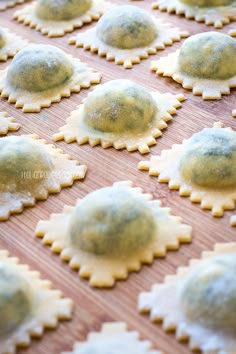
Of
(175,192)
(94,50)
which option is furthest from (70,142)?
(94,50)

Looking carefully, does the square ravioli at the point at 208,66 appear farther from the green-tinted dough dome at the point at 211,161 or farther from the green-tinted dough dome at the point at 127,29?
the green-tinted dough dome at the point at 211,161

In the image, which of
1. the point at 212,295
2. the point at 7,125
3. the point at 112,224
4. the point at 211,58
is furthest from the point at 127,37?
the point at 212,295

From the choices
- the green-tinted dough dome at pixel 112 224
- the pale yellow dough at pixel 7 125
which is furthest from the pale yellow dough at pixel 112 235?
the pale yellow dough at pixel 7 125

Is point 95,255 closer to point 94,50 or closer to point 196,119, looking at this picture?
point 196,119

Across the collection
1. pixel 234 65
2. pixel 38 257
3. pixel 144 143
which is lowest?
pixel 38 257

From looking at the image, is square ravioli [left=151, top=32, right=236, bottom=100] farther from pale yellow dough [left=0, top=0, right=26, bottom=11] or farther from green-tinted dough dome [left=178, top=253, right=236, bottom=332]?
pale yellow dough [left=0, top=0, right=26, bottom=11]

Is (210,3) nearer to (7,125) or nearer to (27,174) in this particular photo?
(7,125)
